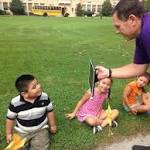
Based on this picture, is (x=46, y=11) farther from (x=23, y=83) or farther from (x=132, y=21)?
(x=132, y=21)

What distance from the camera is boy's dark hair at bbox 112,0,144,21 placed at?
3.68 meters

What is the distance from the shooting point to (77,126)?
5543 millimetres

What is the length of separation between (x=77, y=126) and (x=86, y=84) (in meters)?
2.13

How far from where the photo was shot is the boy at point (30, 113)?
15.9 feet

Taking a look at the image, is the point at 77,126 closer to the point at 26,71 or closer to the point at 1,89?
the point at 1,89

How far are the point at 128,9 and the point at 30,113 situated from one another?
1.93 meters

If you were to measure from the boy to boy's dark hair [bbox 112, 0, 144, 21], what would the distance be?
1603 mm

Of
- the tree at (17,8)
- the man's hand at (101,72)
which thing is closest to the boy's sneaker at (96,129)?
the man's hand at (101,72)

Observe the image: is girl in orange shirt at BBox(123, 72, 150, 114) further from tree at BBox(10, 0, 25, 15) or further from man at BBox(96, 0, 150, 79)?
tree at BBox(10, 0, 25, 15)

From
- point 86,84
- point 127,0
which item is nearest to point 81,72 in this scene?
point 86,84

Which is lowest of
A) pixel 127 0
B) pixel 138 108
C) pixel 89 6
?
pixel 89 6

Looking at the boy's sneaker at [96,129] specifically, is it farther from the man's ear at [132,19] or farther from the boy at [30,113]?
the man's ear at [132,19]

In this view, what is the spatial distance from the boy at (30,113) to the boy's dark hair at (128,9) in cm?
160

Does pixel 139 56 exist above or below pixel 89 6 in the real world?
above
